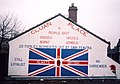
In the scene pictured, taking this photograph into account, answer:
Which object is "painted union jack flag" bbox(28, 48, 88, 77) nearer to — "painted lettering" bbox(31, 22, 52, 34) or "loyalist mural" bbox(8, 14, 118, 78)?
"loyalist mural" bbox(8, 14, 118, 78)

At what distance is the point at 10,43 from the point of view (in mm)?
21438

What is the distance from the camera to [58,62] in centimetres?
2156

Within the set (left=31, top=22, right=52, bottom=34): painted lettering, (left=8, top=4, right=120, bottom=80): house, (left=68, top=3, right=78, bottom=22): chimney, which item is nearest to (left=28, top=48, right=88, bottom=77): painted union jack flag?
(left=8, top=4, right=120, bottom=80): house

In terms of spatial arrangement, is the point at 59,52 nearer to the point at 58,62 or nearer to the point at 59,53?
the point at 59,53

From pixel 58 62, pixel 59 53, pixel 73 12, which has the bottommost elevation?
pixel 58 62

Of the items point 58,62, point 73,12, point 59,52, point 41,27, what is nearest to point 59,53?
point 59,52

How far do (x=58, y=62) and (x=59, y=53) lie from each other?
33.5 inches

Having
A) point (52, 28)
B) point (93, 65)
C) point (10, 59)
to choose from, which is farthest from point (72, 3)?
point (10, 59)

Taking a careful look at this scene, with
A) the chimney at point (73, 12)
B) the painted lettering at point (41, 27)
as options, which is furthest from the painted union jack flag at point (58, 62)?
the chimney at point (73, 12)

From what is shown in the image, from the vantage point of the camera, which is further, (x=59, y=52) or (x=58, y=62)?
(x=59, y=52)

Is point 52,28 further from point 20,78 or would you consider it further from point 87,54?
point 20,78

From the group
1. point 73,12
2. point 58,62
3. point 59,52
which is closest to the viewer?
point 58,62

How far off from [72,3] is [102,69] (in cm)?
835

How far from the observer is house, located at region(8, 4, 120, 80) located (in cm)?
2134
